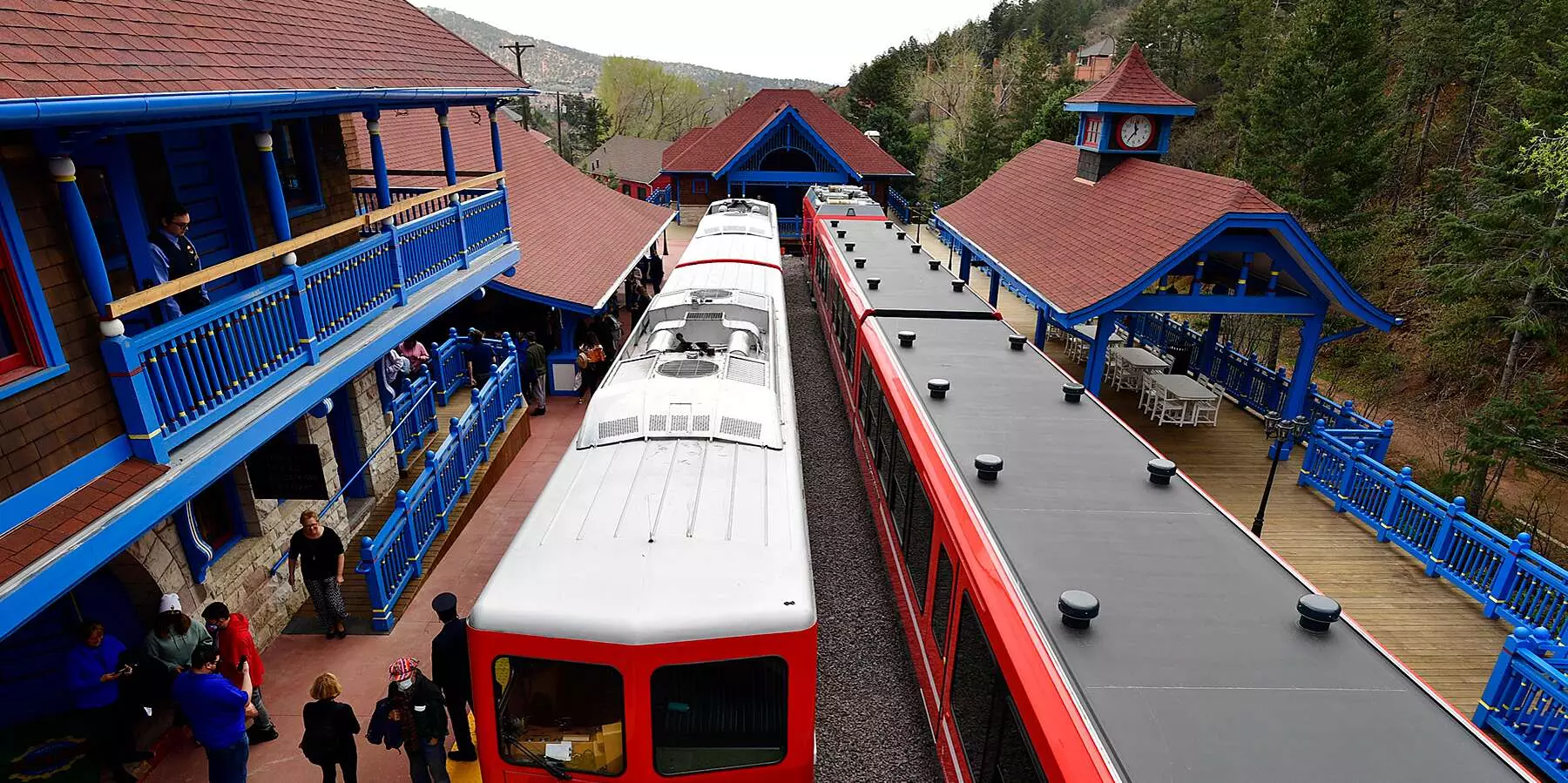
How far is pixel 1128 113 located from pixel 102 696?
58.0 ft

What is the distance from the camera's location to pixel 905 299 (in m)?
12.0

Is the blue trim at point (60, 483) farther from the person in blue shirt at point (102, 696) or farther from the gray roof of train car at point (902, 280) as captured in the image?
the gray roof of train car at point (902, 280)

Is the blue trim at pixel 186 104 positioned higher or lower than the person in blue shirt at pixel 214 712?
higher

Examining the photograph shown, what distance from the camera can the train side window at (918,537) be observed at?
6617mm

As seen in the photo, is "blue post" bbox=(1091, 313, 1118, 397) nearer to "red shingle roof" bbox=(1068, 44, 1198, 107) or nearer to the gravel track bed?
the gravel track bed

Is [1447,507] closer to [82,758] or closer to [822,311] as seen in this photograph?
[822,311]

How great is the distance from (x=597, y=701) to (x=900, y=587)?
13.0 ft

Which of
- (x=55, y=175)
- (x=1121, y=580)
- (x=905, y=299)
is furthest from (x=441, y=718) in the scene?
(x=905, y=299)

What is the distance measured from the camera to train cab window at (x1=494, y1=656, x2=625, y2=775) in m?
4.49

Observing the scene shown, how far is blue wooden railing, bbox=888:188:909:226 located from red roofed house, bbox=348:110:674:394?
16.3 m

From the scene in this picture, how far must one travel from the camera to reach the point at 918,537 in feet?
22.9

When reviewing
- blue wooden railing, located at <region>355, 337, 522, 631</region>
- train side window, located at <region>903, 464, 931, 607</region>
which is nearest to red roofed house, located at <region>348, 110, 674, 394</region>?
blue wooden railing, located at <region>355, 337, 522, 631</region>

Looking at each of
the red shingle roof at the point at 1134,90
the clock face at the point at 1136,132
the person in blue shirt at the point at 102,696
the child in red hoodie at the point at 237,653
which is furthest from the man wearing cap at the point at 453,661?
the clock face at the point at 1136,132

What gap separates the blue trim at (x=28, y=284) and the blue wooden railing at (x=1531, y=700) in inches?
444
